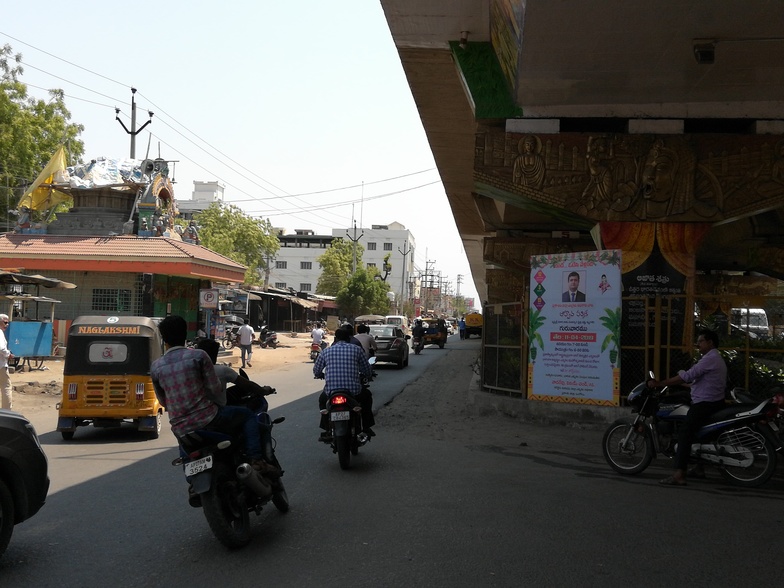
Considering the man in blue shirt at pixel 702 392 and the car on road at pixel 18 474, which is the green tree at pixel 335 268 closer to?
the man in blue shirt at pixel 702 392

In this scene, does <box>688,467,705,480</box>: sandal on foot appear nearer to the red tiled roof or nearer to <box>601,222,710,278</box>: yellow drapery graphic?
<box>601,222,710,278</box>: yellow drapery graphic

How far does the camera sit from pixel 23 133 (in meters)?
39.8

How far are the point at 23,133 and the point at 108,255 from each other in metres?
16.9

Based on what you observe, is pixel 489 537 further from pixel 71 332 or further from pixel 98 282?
pixel 98 282

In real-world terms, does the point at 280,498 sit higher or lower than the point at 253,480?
lower

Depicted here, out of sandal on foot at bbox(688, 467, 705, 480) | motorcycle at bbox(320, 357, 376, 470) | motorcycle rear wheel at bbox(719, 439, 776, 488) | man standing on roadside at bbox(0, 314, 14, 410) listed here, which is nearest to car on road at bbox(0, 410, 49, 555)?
motorcycle at bbox(320, 357, 376, 470)

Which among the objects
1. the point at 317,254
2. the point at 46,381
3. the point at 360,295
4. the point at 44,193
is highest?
the point at 317,254

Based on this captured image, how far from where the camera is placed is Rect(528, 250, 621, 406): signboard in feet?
41.6

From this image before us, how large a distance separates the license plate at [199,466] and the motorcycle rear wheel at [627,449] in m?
5.17

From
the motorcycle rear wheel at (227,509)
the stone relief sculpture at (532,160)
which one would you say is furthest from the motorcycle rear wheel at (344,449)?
the stone relief sculpture at (532,160)

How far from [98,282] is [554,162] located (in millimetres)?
20385

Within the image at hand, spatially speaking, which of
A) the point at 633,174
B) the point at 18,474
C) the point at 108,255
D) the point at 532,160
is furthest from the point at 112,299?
the point at 18,474

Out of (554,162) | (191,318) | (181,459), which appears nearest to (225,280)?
(191,318)

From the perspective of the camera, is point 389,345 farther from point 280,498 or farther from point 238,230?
point 238,230
